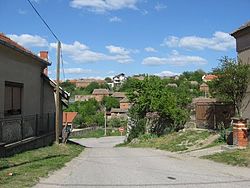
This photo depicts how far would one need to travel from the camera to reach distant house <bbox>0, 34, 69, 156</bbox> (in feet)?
54.6

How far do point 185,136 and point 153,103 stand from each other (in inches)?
350

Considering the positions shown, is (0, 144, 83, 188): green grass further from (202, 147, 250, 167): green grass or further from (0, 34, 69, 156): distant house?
(202, 147, 250, 167): green grass

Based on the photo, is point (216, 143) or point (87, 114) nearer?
point (216, 143)

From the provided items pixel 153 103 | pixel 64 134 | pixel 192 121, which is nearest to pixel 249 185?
pixel 64 134

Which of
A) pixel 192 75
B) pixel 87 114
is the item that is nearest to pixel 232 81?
pixel 87 114

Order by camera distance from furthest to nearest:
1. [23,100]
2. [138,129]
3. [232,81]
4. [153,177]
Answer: [138,129]
[23,100]
[232,81]
[153,177]

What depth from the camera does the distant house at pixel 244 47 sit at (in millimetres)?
19234

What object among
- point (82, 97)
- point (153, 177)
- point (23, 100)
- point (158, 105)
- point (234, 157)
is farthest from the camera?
point (82, 97)

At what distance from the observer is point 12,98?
19.0m

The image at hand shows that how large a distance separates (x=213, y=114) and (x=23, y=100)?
12474 mm

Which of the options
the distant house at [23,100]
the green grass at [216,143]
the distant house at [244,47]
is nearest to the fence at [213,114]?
the green grass at [216,143]

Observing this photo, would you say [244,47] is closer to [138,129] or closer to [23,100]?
[23,100]

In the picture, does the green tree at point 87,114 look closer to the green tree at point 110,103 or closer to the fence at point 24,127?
the green tree at point 110,103

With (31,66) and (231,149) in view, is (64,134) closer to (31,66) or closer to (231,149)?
(31,66)
